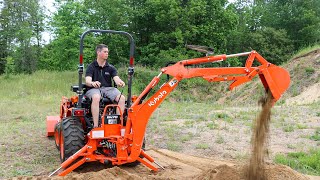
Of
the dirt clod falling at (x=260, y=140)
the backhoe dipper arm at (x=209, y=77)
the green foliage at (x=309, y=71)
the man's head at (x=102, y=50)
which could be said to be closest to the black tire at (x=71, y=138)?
the backhoe dipper arm at (x=209, y=77)

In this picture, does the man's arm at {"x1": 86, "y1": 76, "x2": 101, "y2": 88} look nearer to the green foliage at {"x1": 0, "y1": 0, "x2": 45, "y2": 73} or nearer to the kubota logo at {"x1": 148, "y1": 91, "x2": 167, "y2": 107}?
the kubota logo at {"x1": 148, "y1": 91, "x2": 167, "y2": 107}

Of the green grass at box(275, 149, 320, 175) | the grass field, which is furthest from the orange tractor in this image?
the green grass at box(275, 149, 320, 175)

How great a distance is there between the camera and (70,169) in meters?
6.24

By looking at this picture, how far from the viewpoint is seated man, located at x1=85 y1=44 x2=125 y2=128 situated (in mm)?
6562

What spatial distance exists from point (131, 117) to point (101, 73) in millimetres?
1407

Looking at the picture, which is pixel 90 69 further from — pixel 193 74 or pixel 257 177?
pixel 257 177

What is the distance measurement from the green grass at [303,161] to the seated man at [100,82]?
10.5 ft

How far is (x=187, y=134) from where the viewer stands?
32.7ft

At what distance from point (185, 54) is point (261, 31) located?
8.20 metres

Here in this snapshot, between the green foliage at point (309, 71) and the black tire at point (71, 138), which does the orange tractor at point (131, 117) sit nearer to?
the black tire at point (71, 138)

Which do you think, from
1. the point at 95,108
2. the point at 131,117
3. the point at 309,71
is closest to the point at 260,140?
the point at 131,117

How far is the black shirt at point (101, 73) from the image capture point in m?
7.11

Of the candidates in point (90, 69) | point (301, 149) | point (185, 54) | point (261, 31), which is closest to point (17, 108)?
point (90, 69)

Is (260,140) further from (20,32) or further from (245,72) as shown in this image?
(20,32)
